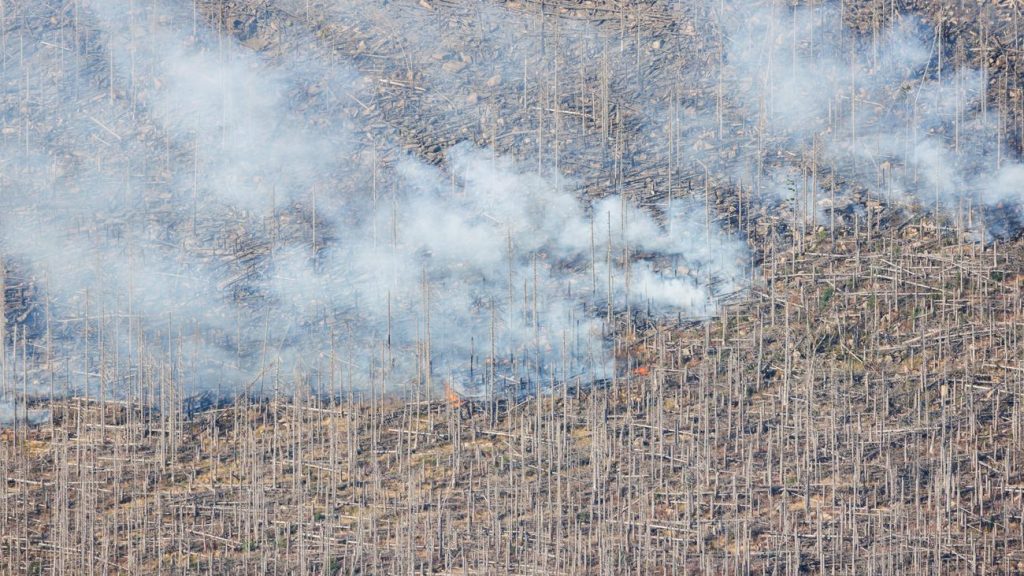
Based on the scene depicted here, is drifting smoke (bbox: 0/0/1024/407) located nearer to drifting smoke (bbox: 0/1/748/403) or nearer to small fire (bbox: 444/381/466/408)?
drifting smoke (bbox: 0/1/748/403)

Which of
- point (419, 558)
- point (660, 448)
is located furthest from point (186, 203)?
point (660, 448)

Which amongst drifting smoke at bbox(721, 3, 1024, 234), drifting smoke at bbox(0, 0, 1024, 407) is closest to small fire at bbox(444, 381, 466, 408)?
drifting smoke at bbox(0, 0, 1024, 407)

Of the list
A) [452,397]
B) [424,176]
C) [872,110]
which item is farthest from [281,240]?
[872,110]

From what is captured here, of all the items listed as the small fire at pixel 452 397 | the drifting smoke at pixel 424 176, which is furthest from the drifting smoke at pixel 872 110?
the small fire at pixel 452 397

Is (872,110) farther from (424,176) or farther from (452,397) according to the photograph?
(452,397)

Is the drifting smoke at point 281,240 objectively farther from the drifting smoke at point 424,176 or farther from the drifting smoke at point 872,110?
the drifting smoke at point 872,110

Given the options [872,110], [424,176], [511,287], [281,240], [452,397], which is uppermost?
[872,110]
